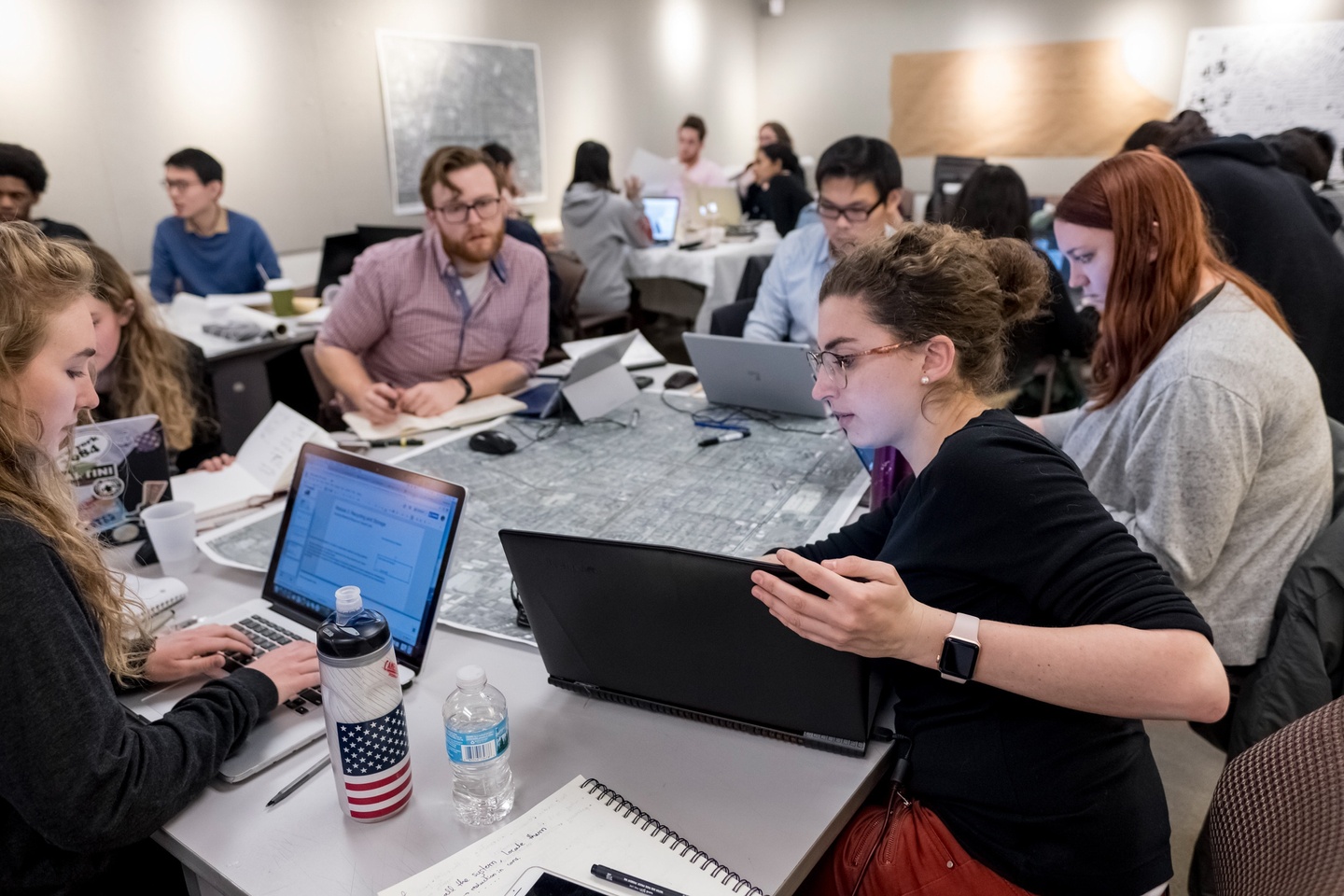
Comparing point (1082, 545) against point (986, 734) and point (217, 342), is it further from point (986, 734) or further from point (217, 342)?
point (217, 342)

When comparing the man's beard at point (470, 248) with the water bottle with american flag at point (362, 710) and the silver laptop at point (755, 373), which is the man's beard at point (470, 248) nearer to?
the silver laptop at point (755, 373)

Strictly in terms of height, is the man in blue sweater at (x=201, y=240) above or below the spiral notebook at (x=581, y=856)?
above

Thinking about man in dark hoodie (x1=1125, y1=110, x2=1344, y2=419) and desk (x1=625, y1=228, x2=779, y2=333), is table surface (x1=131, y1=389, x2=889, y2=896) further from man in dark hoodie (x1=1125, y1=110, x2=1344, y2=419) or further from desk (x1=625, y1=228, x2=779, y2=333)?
desk (x1=625, y1=228, x2=779, y2=333)

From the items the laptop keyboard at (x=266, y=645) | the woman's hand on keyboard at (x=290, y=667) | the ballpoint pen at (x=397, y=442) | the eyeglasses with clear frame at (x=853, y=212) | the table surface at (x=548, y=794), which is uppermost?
the eyeglasses with clear frame at (x=853, y=212)

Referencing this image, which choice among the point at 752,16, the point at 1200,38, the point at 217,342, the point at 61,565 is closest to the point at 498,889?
the point at 61,565

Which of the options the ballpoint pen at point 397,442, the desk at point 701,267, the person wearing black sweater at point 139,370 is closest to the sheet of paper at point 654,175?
the desk at point 701,267

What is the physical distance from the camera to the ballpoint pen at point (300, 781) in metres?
1.00

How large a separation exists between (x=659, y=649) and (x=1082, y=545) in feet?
1.60

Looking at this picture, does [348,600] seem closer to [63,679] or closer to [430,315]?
[63,679]

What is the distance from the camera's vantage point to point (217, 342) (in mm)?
3338

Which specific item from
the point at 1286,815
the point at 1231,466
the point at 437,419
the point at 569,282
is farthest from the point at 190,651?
the point at 569,282

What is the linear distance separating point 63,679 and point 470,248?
70.5 inches

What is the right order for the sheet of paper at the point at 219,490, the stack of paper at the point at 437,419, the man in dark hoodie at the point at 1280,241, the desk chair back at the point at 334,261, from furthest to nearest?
the desk chair back at the point at 334,261 < the man in dark hoodie at the point at 1280,241 < the stack of paper at the point at 437,419 < the sheet of paper at the point at 219,490

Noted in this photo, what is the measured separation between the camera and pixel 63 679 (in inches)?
33.6
